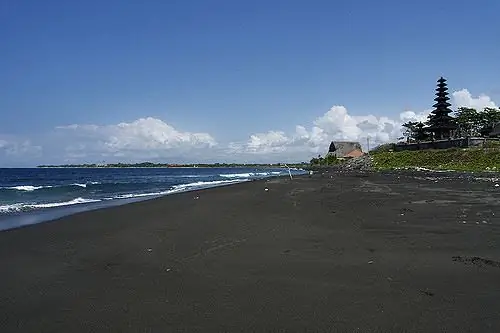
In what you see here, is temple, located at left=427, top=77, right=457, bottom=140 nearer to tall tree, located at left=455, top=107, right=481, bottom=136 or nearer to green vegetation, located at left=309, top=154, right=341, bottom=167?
tall tree, located at left=455, top=107, right=481, bottom=136

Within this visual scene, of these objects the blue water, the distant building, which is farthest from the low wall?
the distant building

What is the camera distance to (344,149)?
440ft

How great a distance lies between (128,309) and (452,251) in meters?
6.32

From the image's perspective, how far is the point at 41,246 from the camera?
31.7 ft

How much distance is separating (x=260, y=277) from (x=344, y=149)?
13227 centimetres

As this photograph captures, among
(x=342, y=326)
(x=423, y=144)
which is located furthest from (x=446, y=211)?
(x=423, y=144)

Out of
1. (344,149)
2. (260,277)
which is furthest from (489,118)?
(260,277)

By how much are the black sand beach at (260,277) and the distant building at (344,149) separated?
122 meters

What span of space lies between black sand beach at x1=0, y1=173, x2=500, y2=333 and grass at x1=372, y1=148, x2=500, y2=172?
3678 cm

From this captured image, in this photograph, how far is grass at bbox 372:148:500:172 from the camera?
44375 mm

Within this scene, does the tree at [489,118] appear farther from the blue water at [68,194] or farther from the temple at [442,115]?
the blue water at [68,194]

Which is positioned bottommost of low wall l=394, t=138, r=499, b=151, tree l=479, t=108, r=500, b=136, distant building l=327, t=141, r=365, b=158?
low wall l=394, t=138, r=499, b=151

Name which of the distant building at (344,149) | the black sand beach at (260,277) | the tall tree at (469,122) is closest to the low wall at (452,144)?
the tall tree at (469,122)

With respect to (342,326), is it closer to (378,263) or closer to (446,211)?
(378,263)
